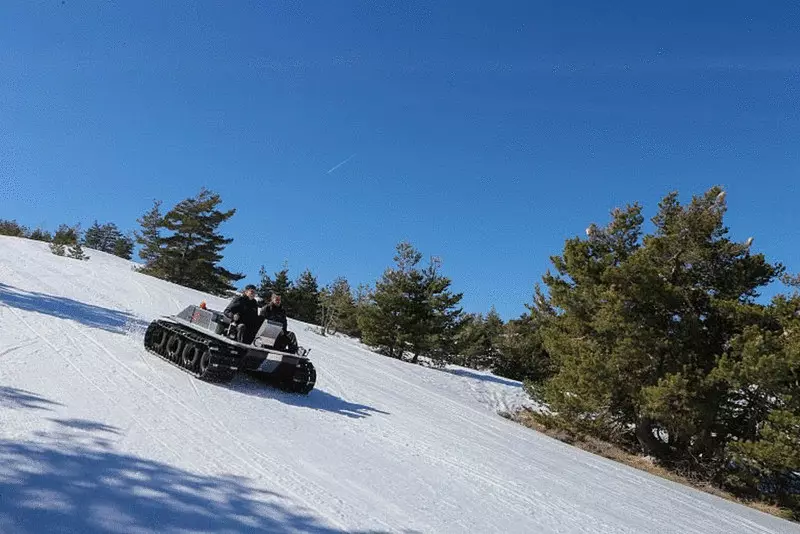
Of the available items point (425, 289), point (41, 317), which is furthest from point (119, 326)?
point (425, 289)

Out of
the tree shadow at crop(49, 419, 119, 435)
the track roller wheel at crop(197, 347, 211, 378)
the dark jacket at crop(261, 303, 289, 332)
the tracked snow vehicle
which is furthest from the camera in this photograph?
the dark jacket at crop(261, 303, 289, 332)

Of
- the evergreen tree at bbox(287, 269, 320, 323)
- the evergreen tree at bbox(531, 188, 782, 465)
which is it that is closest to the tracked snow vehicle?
the evergreen tree at bbox(531, 188, 782, 465)

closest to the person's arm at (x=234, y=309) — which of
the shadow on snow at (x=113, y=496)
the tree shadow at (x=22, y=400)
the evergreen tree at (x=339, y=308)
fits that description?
the tree shadow at (x=22, y=400)

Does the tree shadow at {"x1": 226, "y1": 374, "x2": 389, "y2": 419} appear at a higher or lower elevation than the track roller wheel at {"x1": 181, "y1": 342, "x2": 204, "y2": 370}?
lower

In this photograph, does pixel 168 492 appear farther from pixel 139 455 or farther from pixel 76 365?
pixel 76 365

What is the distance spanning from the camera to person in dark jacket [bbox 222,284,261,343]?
917 cm

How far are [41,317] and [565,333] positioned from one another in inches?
577

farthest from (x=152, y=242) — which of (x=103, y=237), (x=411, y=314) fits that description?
(x=103, y=237)

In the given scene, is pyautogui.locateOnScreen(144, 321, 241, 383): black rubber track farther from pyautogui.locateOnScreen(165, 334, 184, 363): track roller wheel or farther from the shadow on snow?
the shadow on snow

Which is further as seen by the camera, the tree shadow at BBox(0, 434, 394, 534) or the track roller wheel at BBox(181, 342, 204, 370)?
the track roller wheel at BBox(181, 342, 204, 370)

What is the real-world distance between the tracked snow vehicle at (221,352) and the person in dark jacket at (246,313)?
124 millimetres

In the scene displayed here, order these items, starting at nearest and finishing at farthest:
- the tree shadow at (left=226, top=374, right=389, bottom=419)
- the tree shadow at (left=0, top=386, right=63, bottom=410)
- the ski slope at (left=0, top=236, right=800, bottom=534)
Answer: the ski slope at (left=0, top=236, right=800, bottom=534) → the tree shadow at (left=0, top=386, right=63, bottom=410) → the tree shadow at (left=226, top=374, right=389, bottom=419)

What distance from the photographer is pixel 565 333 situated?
55.2ft

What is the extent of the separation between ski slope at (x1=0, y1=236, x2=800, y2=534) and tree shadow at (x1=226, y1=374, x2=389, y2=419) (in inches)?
2.6
